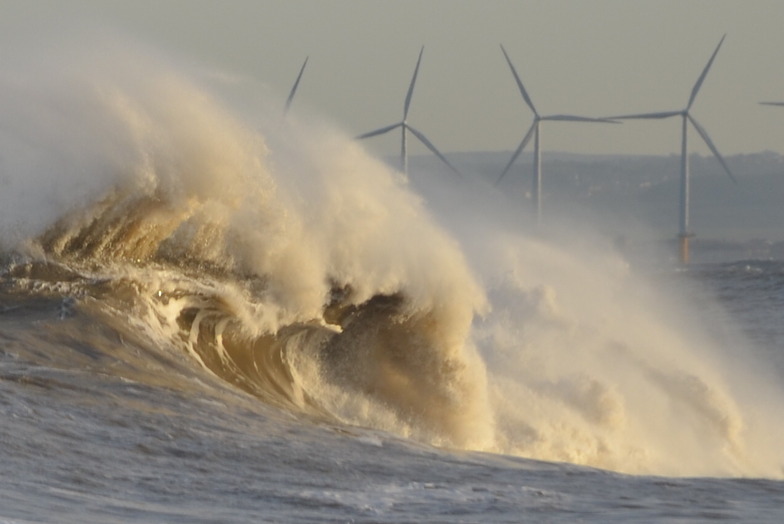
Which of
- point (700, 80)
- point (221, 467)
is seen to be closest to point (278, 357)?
point (221, 467)

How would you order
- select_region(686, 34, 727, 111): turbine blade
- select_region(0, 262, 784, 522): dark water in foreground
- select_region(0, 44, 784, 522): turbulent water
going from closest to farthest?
select_region(0, 262, 784, 522): dark water in foreground < select_region(0, 44, 784, 522): turbulent water < select_region(686, 34, 727, 111): turbine blade

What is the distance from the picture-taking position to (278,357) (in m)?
16.4

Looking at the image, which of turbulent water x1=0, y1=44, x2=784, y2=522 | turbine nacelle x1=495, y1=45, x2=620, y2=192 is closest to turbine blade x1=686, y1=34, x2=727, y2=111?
turbine nacelle x1=495, y1=45, x2=620, y2=192

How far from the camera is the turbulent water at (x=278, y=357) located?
941cm

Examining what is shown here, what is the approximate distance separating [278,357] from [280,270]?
3.92 ft

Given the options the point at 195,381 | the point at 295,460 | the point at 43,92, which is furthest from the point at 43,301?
the point at 295,460

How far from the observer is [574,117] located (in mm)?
62562

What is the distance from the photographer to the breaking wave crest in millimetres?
15562

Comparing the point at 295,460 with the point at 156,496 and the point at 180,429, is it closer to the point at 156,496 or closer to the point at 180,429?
the point at 180,429

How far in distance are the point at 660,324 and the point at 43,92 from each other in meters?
17.5

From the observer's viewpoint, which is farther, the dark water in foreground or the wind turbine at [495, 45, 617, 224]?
the wind turbine at [495, 45, 617, 224]

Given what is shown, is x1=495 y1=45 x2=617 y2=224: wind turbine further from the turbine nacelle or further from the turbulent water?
the turbulent water

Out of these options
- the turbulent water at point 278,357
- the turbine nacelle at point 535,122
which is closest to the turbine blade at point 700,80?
the turbine nacelle at point 535,122

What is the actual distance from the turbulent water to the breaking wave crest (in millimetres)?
35
